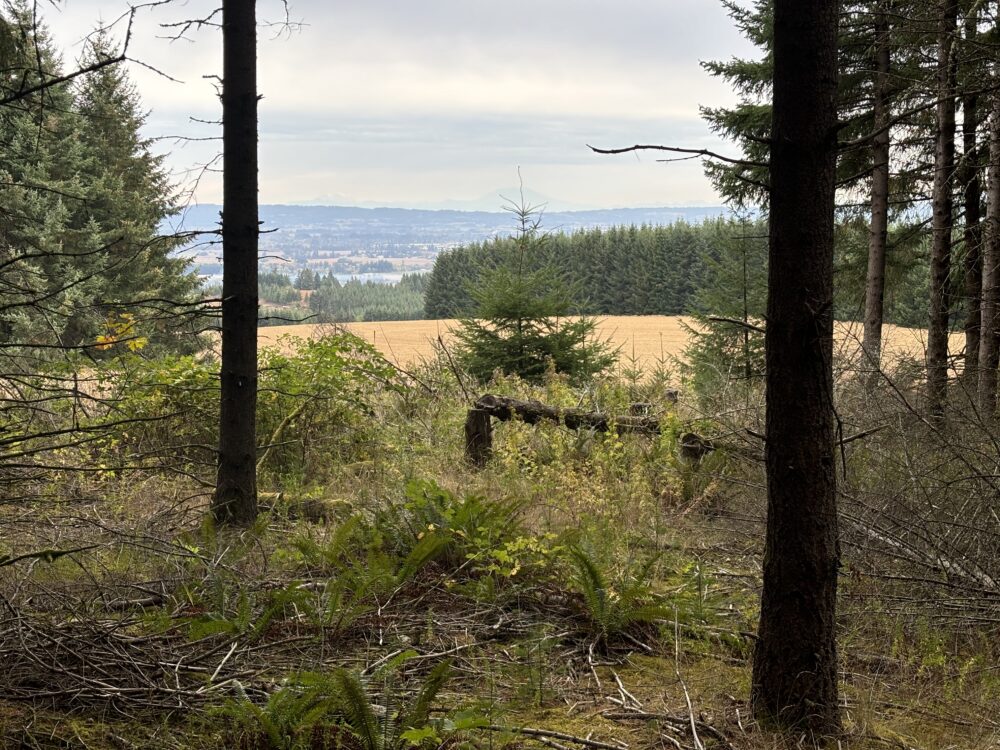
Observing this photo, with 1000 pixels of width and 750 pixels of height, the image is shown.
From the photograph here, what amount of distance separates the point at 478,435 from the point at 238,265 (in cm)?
366

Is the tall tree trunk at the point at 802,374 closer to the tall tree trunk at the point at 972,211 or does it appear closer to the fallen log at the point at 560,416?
the fallen log at the point at 560,416

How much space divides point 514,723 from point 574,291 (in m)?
12.0

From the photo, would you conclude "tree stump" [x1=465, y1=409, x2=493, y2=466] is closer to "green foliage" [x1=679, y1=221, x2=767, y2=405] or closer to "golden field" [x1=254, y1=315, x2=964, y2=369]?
"golden field" [x1=254, y1=315, x2=964, y2=369]

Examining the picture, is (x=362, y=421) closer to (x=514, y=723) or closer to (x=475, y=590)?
(x=475, y=590)

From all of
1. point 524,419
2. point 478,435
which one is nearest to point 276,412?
point 478,435

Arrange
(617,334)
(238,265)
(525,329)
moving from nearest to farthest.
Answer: (238,265) → (525,329) → (617,334)

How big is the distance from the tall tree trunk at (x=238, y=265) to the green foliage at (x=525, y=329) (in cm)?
781

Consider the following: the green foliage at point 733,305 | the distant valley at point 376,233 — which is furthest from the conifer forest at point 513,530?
the distant valley at point 376,233

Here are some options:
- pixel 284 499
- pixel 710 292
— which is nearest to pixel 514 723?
pixel 284 499

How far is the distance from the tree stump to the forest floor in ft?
6.99

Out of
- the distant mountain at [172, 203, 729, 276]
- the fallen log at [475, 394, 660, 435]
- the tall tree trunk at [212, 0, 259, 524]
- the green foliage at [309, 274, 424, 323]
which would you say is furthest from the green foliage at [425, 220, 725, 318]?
the tall tree trunk at [212, 0, 259, 524]

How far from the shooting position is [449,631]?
4406 millimetres

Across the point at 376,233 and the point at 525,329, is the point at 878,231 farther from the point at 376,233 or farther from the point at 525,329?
the point at 376,233

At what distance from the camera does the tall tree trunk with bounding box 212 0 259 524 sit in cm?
632
